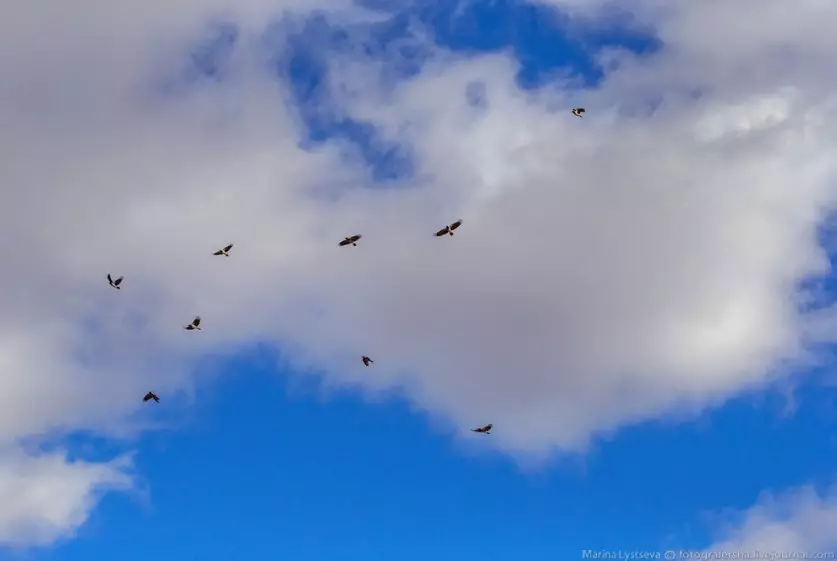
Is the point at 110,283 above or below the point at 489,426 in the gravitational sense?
above

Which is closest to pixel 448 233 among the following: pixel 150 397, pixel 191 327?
pixel 191 327

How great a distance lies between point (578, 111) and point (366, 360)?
179ft

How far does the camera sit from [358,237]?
17575 cm

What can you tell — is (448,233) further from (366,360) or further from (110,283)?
(110,283)

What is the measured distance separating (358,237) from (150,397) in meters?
45.4

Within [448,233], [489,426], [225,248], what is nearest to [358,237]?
[448,233]

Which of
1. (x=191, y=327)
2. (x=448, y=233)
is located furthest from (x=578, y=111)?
(x=191, y=327)

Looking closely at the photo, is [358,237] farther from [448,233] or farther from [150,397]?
[150,397]

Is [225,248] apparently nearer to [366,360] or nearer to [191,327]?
[191,327]

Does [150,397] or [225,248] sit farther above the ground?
[225,248]

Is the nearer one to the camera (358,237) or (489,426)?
(358,237)

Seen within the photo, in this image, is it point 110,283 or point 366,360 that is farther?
point 110,283

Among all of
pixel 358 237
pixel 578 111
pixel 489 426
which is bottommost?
pixel 489 426

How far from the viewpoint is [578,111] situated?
593 ft
